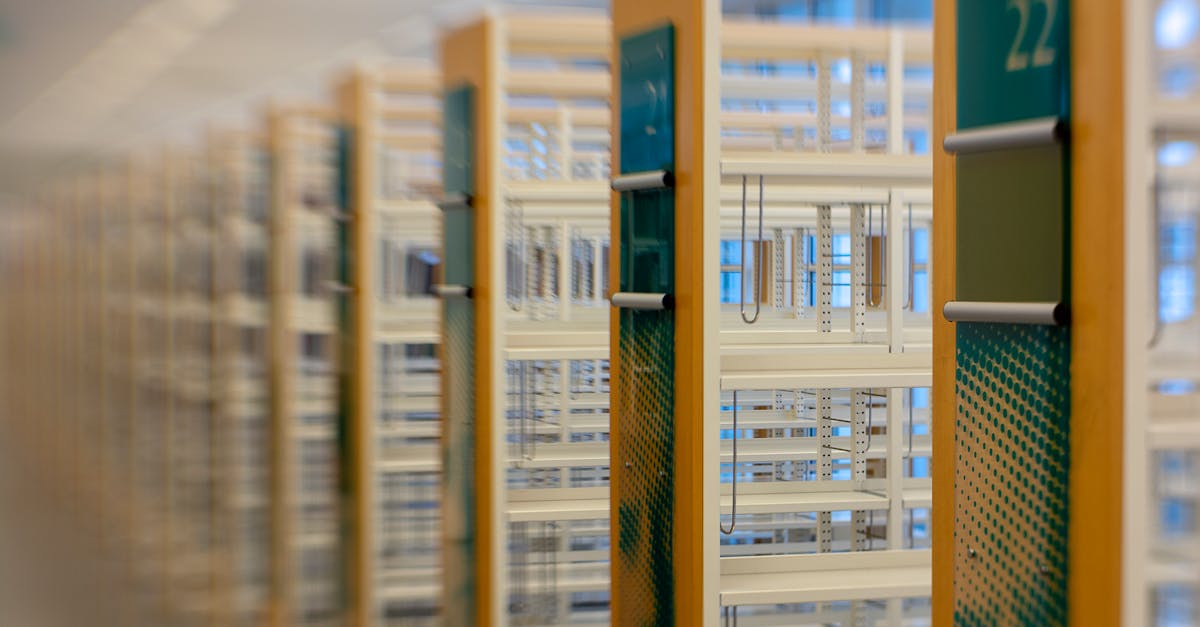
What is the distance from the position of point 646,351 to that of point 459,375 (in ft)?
3.83

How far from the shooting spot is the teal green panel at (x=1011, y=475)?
1.89 m

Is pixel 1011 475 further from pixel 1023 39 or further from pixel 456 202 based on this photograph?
pixel 456 202

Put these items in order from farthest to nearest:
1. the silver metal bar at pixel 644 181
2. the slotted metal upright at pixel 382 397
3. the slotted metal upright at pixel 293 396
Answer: the slotted metal upright at pixel 293 396, the slotted metal upright at pixel 382 397, the silver metal bar at pixel 644 181

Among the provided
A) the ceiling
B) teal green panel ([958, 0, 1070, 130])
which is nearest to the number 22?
teal green panel ([958, 0, 1070, 130])

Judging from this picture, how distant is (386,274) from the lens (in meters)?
6.44

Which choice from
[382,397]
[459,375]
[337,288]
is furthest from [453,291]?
[382,397]

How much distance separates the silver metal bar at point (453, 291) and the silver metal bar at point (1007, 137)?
6.92 feet

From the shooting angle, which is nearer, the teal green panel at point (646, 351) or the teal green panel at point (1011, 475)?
the teal green panel at point (1011, 475)

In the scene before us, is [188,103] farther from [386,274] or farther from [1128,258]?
[1128,258]

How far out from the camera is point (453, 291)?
404 centimetres

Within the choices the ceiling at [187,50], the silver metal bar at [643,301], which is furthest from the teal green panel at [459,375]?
the ceiling at [187,50]

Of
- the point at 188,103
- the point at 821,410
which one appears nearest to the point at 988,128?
the point at 821,410

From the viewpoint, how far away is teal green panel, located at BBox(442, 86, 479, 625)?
13.1 feet

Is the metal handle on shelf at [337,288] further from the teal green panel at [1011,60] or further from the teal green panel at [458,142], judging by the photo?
the teal green panel at [1011,60]
